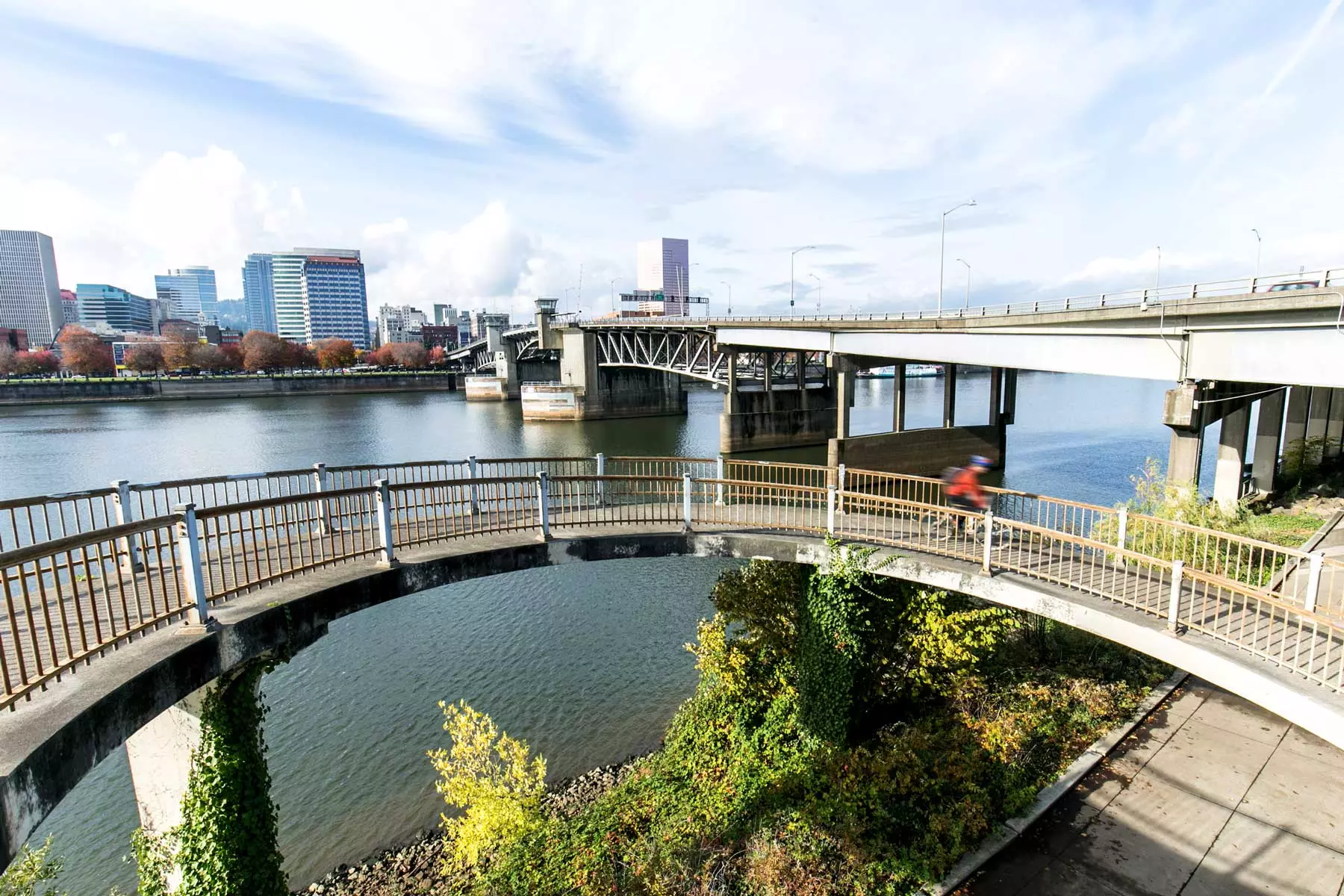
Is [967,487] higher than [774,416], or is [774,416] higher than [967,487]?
[967,487]

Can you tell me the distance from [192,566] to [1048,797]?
11253mm

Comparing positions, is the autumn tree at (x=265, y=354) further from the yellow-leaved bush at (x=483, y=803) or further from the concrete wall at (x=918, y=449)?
the yellow-leaved bush at (x=483, y=803)

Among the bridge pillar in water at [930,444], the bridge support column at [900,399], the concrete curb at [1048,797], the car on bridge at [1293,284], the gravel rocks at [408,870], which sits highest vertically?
the car on bridge at [1293,284]

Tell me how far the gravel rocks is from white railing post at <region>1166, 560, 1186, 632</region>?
9.95 metres

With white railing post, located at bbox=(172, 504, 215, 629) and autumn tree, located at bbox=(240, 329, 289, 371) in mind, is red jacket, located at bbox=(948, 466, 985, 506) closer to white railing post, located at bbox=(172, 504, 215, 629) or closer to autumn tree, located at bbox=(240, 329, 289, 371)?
white railing post, located at bbox=(172, 504, 215, 629)

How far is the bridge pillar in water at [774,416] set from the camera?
50281 millimetres

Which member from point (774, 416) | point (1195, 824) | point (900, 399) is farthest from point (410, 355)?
point (1195, 824)

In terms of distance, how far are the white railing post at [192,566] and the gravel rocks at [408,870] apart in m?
6.31

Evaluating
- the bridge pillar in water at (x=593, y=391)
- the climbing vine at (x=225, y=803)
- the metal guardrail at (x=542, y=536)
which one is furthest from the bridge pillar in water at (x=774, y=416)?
the climbing vine at (x=225, y=803)

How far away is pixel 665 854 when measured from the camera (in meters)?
9.49

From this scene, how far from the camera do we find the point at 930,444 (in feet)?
128

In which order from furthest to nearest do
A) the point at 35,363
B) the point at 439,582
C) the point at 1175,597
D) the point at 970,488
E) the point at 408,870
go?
the point at 35,363
the point at 408,870
the point at 970,488
the point at 439,582
the point at 1175,597

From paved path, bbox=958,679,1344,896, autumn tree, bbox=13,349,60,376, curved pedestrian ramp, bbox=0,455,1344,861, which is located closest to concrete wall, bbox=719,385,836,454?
curved pedestrian ramp, bbox=0,455,1344,861

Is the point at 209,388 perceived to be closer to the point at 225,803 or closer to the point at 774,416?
the point at 774,416
